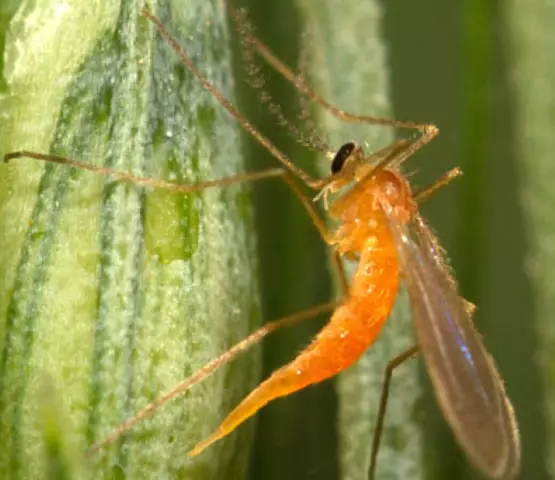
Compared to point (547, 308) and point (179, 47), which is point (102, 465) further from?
point (547, 308)

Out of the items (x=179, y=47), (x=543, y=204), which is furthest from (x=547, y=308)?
(x=179, y=47)

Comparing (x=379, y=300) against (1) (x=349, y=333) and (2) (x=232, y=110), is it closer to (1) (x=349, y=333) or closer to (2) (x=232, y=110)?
(1) (x=349, y=333)

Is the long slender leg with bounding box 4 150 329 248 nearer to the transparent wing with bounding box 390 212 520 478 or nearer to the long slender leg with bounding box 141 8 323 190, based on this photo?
the long slender leg with bounding box 141 8 323 190

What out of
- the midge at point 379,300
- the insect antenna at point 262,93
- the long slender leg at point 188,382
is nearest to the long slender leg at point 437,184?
the midge at point 379,300

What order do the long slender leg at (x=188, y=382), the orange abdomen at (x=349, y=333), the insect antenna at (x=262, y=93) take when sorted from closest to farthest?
the long slender leg at (x=188, y=382)
the orange abdomen at (x=349, y=333)
the insect antenna at (x=262, y=93)

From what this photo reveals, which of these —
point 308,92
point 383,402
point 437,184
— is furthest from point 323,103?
point 383,402

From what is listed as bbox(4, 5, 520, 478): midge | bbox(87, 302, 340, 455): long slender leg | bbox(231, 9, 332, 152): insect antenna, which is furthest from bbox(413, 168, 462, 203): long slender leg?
bbox(87, 302, 340, 455): long slender leg

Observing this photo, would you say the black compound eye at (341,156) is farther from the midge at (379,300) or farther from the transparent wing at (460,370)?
the transparent wing at (460,370)
